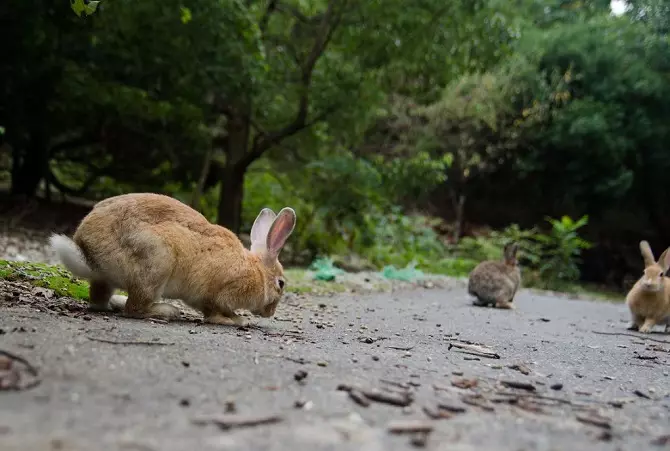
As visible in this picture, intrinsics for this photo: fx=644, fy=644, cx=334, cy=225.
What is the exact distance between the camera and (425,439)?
2.01m

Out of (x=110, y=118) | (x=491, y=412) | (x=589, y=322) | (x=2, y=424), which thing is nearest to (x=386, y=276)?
(x=589, y=322)

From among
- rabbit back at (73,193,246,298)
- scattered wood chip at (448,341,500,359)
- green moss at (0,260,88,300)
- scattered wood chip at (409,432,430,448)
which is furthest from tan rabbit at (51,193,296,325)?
scattered wood chip at (409,432,430,448)

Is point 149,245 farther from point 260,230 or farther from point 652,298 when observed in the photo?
point 652,298

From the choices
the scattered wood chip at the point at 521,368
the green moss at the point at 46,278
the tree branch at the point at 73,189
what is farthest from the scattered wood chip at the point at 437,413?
the tree branch at the point at 73,189

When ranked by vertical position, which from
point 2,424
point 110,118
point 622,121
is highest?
point 622,121

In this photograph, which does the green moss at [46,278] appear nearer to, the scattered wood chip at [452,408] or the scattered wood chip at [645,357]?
the scattered wood chip at [452,408]

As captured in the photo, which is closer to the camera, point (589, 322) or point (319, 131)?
point (589, 322)

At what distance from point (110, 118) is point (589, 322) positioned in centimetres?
899

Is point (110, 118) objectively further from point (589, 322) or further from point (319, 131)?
point (589, 322)

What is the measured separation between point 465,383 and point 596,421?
0.63 m

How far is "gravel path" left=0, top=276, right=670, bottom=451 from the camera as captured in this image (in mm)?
1889

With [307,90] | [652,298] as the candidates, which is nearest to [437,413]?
[652,298]

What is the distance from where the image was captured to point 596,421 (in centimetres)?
245

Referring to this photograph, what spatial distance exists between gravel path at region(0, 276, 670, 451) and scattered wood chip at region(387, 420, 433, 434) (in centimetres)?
2
